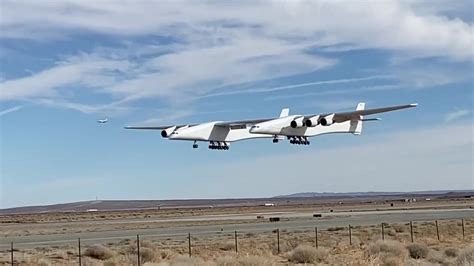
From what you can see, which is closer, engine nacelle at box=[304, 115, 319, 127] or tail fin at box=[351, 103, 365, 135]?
engine nacelle at box=[304, 115, 319, 127]

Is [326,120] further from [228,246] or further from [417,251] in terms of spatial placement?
[417,251]

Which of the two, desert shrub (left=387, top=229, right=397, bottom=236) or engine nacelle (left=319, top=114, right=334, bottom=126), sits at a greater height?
engine nacelle (left=319, top=114, right=334, bottom=126)

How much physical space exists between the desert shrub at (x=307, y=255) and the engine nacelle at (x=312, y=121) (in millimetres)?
24271

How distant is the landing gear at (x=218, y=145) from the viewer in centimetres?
5766

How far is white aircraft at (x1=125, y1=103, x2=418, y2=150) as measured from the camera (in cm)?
5417

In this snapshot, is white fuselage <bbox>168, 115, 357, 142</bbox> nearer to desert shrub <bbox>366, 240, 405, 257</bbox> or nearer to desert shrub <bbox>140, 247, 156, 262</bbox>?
desert shrub <bbox>140, 247, 156, 262</bbox>

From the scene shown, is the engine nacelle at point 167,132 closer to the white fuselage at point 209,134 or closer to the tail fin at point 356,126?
the white fuselage at point 209,134

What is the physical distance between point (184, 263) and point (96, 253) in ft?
37.0

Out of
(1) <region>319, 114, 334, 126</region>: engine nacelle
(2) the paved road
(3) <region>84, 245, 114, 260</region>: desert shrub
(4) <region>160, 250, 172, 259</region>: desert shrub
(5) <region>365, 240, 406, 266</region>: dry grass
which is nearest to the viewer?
(5) <region>365, 240, 406, 266</region>: dry grass

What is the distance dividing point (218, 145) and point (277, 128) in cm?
648

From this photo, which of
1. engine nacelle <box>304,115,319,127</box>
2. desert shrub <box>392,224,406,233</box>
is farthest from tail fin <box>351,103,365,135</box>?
desert shrub <box>392,224,406,233</box>

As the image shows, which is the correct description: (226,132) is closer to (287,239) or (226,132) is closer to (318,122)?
(318,122)

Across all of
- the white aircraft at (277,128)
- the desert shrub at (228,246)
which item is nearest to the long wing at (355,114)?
the white aircraft at (277,128)

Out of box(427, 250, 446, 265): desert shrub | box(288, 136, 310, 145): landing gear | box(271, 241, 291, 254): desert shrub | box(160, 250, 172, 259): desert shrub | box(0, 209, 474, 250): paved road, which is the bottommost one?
box(427, 250, 446, 265): desert shrub
